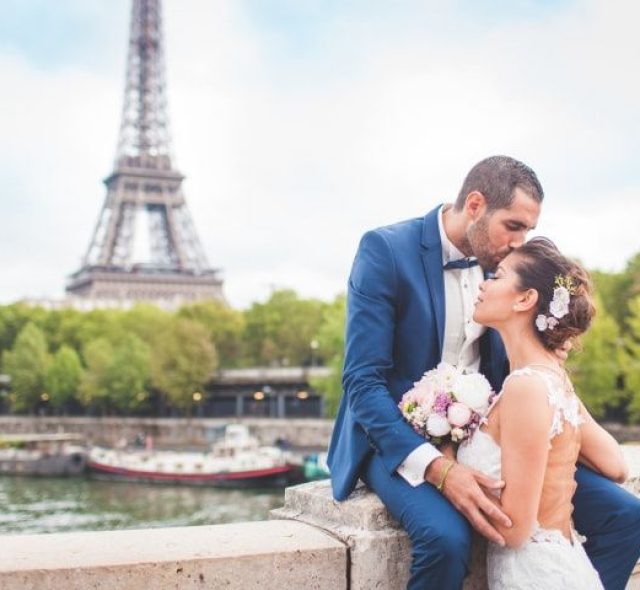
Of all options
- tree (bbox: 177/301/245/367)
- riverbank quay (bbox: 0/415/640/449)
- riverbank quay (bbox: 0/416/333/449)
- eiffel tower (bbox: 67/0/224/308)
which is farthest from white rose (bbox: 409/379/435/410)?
eiffel tower (bbox: 67/0/224/308)

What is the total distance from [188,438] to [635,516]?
4844 cm

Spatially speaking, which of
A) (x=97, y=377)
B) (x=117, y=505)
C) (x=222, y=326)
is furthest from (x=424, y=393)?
(x=222, y=326)

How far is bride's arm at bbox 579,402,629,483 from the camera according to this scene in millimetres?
3629

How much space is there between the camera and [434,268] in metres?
3.80

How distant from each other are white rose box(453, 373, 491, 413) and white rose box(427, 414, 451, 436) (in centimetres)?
9

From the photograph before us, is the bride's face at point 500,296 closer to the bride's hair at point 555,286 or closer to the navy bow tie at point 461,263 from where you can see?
the bride's hair at point 555,286

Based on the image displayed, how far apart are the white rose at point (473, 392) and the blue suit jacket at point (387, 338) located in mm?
230

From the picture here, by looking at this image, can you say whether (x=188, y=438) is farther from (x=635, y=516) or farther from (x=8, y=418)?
(x=635, y=516)

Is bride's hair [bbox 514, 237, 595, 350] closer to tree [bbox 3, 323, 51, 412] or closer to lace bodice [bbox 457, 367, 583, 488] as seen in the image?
lace bodice [bbox 457, 367, 583, 488]

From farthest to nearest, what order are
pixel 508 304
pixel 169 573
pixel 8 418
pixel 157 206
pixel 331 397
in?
pixel 157 206 → pixel 8 418 → pixel 331 397 → pixel 508 304 → pixel 169 573

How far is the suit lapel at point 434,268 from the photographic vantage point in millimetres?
3740

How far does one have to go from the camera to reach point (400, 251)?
3.77m

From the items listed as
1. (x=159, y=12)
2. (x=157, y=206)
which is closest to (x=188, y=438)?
A: (x=157, y=206)

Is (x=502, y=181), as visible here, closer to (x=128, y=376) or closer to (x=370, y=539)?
(x=370, y=539)
